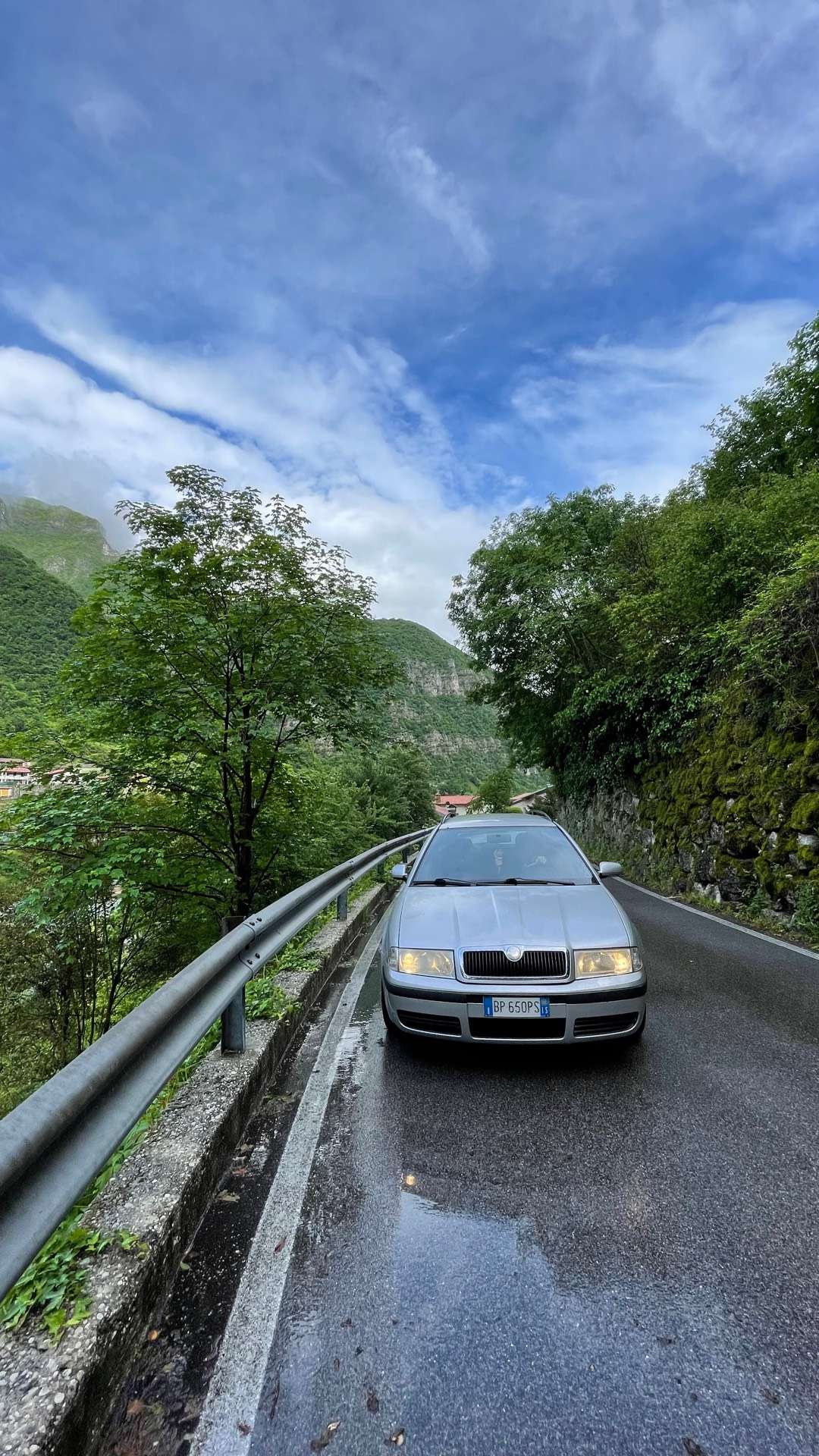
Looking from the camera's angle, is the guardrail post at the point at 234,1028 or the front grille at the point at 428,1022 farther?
the front grille at the point at 428,1022

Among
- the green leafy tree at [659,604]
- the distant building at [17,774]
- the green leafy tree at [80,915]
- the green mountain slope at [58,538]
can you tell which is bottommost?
the green leafy tree at [80,915]

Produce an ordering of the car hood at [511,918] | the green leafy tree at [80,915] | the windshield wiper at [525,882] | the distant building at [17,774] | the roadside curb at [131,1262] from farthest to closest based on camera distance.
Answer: the distant building at [17,774]
the green leafy tree at [80,915]
the windshield wiper at [525,882]
the car hood at [511,918]
the roadside curb at [131,1262]

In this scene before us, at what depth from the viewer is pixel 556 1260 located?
1.85 metres

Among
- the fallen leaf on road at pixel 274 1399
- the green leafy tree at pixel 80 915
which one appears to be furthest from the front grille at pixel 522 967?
the green leafy tree at pixel 80 915

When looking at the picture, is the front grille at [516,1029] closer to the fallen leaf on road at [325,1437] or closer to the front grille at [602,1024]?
the front grille at [602,1024]

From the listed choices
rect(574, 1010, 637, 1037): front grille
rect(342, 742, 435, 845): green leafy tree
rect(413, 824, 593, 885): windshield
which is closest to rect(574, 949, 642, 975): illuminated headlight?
rect(574, 1010, 637, 1037): front grille

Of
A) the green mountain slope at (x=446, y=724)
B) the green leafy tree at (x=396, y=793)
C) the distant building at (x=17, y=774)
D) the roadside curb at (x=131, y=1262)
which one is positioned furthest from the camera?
the green mountain slope at (x=446, y=724)

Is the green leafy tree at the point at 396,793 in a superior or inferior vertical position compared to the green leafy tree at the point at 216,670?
inferior

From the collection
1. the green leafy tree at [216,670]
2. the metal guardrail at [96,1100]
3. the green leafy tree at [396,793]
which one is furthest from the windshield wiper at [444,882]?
the green leafy tree at [396,793]

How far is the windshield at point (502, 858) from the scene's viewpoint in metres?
4.17

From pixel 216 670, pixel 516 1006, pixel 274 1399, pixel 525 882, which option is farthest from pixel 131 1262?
pixel 216 670

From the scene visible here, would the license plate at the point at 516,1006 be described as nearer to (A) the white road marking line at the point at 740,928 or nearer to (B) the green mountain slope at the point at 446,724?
(A) the white road marking line at the point at 740,928

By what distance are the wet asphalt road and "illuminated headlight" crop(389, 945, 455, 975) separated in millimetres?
526

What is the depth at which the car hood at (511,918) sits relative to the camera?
316 centimetres
